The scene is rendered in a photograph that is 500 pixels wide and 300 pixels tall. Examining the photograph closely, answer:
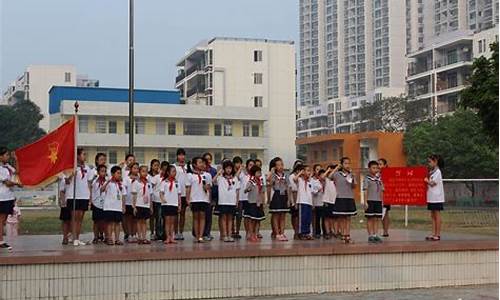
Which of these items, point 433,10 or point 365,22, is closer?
point 433,10

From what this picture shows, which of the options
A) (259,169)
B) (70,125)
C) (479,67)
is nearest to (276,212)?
(259,169)

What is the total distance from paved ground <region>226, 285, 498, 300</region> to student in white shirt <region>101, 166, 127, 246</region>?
278cm

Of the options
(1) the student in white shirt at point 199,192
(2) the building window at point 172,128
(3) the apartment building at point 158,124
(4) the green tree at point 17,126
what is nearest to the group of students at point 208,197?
(1) the student in white shirt at point 199,192

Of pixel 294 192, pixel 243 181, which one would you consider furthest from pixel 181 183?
pixel 294 192

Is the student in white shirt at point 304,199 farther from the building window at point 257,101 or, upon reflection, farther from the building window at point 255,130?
the building window at point 257,101

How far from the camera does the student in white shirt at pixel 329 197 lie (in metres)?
12.2

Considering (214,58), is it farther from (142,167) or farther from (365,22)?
(142,167)

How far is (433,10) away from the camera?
100812mm

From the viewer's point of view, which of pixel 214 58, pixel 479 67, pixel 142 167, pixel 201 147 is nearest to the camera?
pixel 142 167

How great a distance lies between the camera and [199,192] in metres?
11.5

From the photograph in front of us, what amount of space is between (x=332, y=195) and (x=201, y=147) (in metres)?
48.5

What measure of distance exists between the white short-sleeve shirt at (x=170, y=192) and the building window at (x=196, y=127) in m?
49.6

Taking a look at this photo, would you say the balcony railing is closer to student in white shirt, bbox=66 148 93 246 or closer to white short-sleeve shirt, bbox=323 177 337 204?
white short-sleeve shirt, bbox=323 177 337 204

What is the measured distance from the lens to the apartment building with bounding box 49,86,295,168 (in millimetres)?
57156
